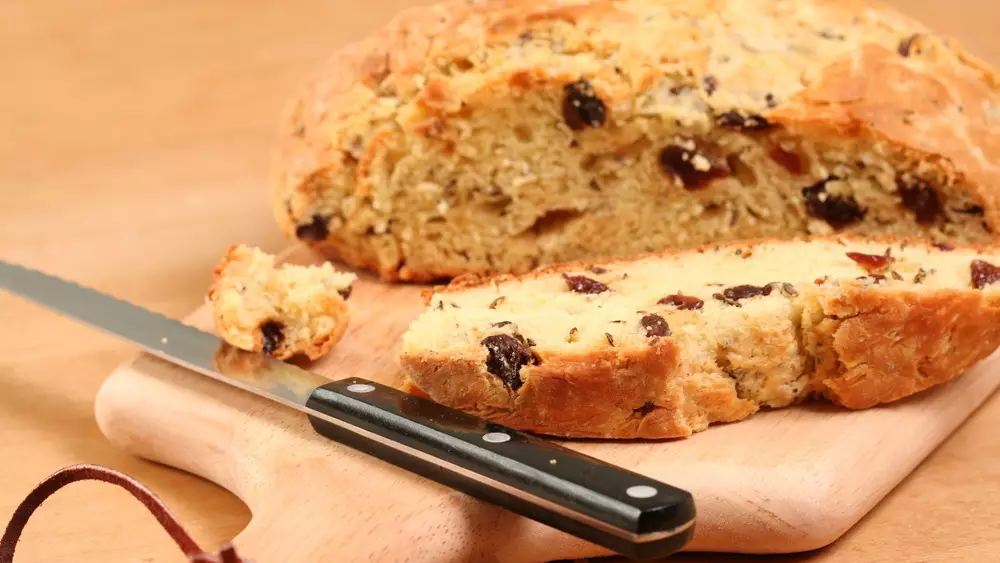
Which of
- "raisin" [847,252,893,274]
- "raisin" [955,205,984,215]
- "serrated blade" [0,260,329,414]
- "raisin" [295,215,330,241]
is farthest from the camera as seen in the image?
"raisin" [295,215,330,241]

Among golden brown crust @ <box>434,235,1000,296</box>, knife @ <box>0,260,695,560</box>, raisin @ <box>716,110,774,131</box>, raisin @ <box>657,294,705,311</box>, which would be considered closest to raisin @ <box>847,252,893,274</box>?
golden brown crust @ <box>434,235,1000,296</box>

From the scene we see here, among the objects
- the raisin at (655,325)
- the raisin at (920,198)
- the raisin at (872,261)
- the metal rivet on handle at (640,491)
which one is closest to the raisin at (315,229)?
the raisin at (655,325)

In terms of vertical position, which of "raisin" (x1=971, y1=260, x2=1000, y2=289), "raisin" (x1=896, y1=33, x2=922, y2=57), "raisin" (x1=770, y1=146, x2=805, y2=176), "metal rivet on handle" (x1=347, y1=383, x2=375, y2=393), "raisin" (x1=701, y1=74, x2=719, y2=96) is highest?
"raisin" (x1=896, y1=33, x2=922, y2=57)

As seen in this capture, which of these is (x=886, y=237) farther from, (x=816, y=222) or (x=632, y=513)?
(x=632, y=513)

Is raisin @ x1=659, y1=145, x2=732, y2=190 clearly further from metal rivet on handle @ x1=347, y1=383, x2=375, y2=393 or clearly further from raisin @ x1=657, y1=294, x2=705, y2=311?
metal rivet on handle @ x1=347, y1=383, x2=375, y2=393

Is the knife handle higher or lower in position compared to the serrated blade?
higher

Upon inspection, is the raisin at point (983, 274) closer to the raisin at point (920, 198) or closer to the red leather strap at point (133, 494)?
the raisin at point (920, 198)

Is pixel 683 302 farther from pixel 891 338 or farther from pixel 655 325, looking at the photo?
pixel 891 338

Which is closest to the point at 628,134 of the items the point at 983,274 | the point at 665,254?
the point at 665,254
